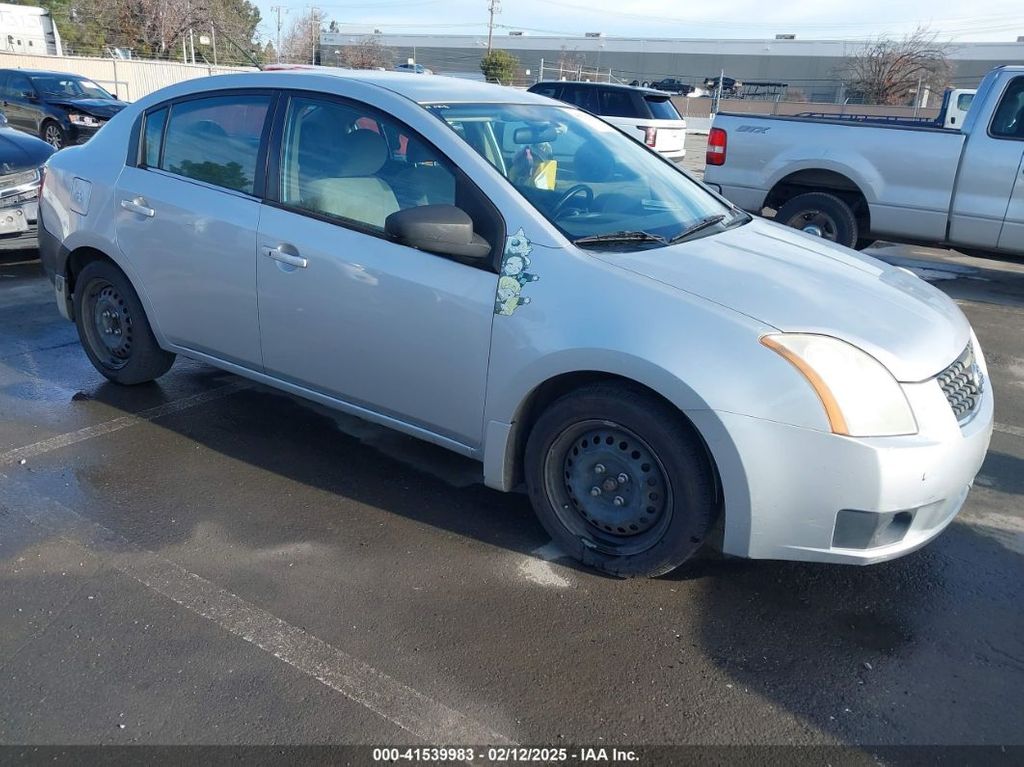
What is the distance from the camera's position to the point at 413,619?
3004mm

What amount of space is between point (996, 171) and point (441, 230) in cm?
629

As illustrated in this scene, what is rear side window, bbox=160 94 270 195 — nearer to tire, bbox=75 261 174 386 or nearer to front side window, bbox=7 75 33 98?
tire, bbox=75 261 174 386

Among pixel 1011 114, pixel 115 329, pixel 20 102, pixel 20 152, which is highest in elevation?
pixel 1011 114

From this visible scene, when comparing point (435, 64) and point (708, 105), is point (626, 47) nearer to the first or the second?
point (435, 64)

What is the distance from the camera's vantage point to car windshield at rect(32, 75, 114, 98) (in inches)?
680

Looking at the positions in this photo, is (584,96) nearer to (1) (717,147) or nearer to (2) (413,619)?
(1) (717,147)

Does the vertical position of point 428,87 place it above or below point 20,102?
above

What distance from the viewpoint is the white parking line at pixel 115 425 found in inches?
165

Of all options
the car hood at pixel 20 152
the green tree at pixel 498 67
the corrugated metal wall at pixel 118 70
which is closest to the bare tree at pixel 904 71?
the green tree at pixel 498 67

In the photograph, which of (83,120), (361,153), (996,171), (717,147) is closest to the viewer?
(361,153)

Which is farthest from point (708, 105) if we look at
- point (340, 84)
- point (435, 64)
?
point (340, 84)

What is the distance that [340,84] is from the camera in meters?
3.79

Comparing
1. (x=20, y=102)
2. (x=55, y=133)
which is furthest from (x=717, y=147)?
(x=20, y=102)

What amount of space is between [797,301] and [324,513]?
2.14m
